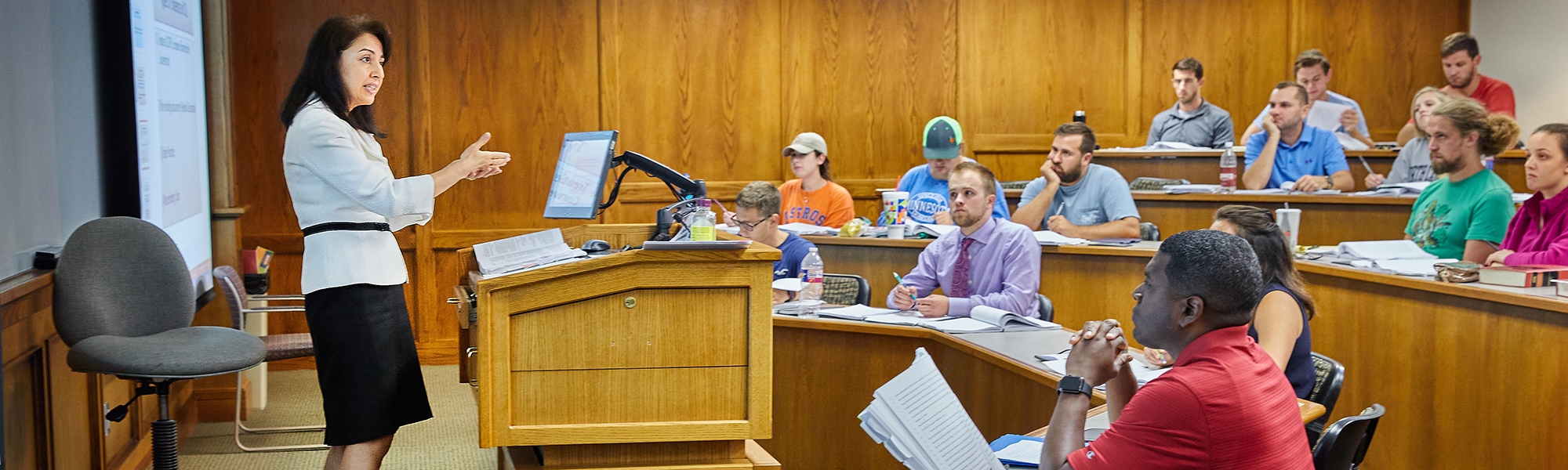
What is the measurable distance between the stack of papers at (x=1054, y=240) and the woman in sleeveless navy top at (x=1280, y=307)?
2.20m

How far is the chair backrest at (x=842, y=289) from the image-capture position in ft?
14.6

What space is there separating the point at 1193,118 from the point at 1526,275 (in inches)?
143

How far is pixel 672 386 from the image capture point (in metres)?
2.60

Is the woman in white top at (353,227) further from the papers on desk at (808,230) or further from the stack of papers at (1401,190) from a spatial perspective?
the stack of papers at (1401,190)

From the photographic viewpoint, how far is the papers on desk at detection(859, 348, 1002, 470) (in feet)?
5.69

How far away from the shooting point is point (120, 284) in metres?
3.08

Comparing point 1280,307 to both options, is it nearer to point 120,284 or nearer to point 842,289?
point 842,289

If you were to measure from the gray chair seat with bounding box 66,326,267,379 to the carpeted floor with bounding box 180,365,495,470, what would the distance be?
1.18 m

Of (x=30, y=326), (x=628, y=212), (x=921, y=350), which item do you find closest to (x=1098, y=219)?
(x=628, y=212)

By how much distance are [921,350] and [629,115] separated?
5191mm

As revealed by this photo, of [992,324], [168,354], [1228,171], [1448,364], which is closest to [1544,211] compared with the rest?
[1448,364]

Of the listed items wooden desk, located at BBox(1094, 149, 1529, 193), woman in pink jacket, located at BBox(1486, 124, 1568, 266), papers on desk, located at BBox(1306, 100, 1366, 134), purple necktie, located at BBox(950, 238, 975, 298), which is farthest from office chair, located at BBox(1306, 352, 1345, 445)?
papers on desk, located at BBox(1306, 100, 1366, 134)

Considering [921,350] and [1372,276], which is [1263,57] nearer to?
[1372,276]

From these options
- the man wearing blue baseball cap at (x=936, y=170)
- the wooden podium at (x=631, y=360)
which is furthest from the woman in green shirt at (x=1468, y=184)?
the wooden podium at (x=631, y=360)
